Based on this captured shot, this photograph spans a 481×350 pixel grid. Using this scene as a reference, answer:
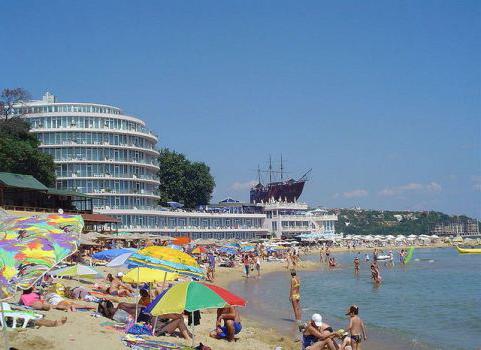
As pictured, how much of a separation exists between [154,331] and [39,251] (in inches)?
228

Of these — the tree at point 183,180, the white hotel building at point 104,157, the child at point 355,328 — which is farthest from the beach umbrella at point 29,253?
the tree at point 183,180

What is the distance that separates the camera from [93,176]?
7106cm

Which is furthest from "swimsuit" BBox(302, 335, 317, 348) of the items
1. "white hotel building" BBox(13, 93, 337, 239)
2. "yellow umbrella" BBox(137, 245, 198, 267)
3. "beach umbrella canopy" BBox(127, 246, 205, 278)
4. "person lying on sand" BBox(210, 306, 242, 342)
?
"white hotel building" BBox(13, 93, 337, 239)

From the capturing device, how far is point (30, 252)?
716 centimetres

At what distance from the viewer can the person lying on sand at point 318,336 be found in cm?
1103

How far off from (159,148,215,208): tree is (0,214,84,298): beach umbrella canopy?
3252 inches

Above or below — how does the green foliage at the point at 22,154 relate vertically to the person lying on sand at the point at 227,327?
above

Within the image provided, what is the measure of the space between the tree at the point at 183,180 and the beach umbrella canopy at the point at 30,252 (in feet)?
271

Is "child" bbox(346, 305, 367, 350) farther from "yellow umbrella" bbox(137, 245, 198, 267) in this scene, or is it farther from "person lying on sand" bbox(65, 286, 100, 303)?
"person lying on sand" bbox(65, 286, 100, 303)

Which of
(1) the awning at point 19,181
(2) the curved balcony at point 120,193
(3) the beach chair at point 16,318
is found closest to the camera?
(3) the beach chair at point 16,318

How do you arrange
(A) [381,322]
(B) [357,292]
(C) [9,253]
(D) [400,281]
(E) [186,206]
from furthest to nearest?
(E) [186,206]
(D) [400,281]
(B) [357,292]
(A) [381,322]
(C) [9,253]

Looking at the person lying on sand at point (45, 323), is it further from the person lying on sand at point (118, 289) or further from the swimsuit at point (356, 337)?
the person lying on sand at point (118, 289)

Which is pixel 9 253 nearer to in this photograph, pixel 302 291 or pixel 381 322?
pixel 381 322

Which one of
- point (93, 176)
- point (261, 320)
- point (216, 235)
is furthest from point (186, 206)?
point (261, 320)
